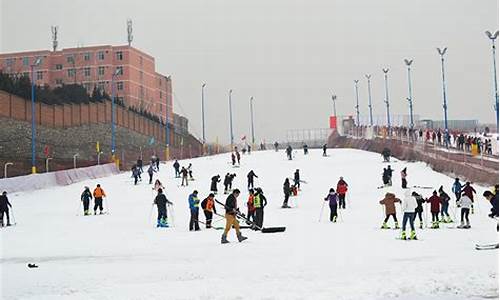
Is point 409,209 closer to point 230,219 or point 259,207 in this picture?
point 230,219

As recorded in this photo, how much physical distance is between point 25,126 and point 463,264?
56.7 m

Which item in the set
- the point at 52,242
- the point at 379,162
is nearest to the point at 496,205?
the point at 52,242

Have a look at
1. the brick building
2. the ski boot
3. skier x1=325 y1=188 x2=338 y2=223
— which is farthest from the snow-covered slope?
the brick building

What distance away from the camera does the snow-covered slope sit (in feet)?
41.2

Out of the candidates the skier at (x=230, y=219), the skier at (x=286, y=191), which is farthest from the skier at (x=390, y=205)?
the skier at (x=286, y=191)

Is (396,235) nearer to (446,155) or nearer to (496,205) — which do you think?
(496,205)

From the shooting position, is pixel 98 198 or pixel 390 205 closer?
pixel 390 205

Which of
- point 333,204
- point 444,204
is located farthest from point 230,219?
point 444,204

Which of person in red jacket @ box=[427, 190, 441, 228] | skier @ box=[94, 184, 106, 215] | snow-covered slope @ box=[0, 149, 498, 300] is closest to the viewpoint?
snow-covered slope @ box=[0, 149, 498, 300]

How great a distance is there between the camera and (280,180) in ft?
152

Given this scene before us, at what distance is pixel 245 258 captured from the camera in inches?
655

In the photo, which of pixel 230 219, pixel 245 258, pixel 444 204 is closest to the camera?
pixel 245 258

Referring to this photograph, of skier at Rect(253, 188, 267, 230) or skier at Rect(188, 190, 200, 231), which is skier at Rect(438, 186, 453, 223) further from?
skier at Rect(188, 190, 200, 231)

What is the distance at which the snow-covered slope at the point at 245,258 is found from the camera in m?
12.6
